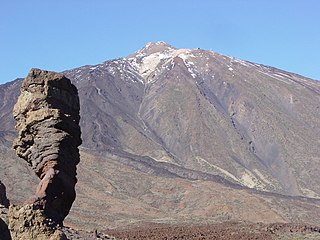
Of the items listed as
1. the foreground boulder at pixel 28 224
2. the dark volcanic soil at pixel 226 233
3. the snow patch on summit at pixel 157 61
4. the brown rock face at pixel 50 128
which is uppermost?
the snow patch on summit at pixel 157 61

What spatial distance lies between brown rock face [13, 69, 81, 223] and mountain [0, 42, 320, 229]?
1131 inches

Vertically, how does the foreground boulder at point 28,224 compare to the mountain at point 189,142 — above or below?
below

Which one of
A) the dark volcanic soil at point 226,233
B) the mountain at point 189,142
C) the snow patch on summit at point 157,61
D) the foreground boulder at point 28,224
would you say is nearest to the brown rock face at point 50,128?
the foreground boulder at point 28,224

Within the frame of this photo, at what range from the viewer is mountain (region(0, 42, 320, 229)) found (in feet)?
207

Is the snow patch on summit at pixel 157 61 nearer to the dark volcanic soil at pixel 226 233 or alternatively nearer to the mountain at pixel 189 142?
the mountain at pixel 189 142

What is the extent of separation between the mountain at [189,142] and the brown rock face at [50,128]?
2873cm

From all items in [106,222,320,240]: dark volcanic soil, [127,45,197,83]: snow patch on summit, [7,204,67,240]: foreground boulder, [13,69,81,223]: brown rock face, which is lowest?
[106,222,320,240]: dark volcanic soil

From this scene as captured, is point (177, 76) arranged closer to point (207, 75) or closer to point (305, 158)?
point (207, 75)

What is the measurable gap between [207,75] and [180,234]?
128m

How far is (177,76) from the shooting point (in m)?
156

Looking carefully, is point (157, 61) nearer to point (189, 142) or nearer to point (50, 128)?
point (189, 142)

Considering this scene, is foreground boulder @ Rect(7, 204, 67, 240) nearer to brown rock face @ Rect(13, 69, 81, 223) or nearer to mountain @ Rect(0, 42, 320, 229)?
brown rock face @ Rect(13, 69, 81, 223)

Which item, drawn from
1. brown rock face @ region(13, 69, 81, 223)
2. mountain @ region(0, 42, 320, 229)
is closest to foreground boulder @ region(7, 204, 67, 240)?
brown rock face @ region(13, 69, 81, 223)

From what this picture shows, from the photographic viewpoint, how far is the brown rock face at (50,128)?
15.8 metres
